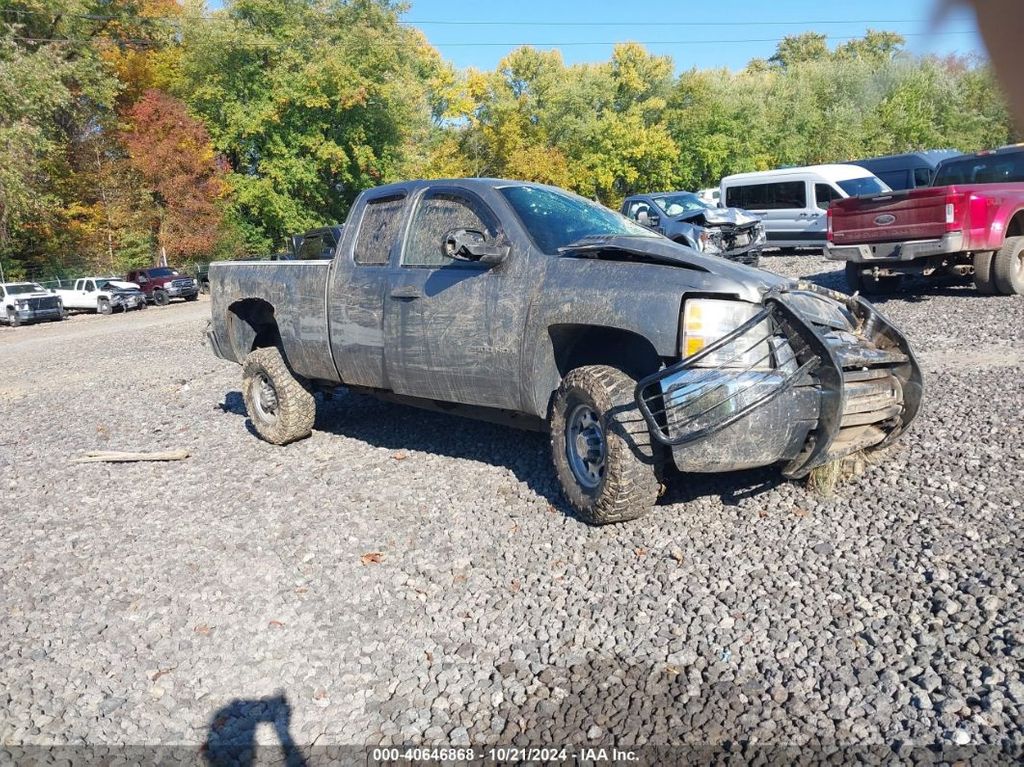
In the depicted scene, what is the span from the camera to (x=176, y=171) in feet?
127

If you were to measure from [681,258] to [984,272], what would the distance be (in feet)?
26.6

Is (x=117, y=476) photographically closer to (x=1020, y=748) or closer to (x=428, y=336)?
(x=428, y=336)

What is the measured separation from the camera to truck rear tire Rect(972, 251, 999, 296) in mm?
10734

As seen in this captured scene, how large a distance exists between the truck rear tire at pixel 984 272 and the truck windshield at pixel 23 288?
29.6 m

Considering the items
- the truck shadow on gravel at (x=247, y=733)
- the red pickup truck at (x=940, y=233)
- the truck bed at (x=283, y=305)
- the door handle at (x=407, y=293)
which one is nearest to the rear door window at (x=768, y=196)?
the red pickup truck at (x=940, y=233)

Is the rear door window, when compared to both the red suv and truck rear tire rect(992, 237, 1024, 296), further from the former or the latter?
the red suv

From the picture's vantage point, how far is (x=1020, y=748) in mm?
2658

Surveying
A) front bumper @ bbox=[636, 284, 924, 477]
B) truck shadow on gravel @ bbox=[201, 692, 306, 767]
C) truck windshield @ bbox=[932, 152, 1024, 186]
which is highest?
truck windshield @ bbox=[932, 152, 1024, 186]

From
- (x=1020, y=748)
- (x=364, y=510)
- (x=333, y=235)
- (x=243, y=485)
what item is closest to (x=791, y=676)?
(x=1020, y=748)

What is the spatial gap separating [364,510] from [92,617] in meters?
1.68

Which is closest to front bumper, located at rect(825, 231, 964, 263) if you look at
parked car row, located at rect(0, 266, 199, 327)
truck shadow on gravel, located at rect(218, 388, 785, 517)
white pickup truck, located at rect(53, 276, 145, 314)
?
truck shadow on gravel, located at rect(218, 388, 785, 517)

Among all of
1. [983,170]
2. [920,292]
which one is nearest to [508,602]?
[920,292]

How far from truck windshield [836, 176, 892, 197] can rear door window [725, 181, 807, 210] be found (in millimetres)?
915

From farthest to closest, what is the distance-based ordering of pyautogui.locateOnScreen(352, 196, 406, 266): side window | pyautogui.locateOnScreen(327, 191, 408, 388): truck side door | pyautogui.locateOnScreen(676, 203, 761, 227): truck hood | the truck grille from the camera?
1. the truck grille
2. pyautogui.locateOnScreen(676, 203, 761, 227): truck hood
3. pyautogui.locateOnScreen(352, 196, 406, 266): side window
4. pyautogui.locateOnScreen(327, 191, 408, 388): truck side door
